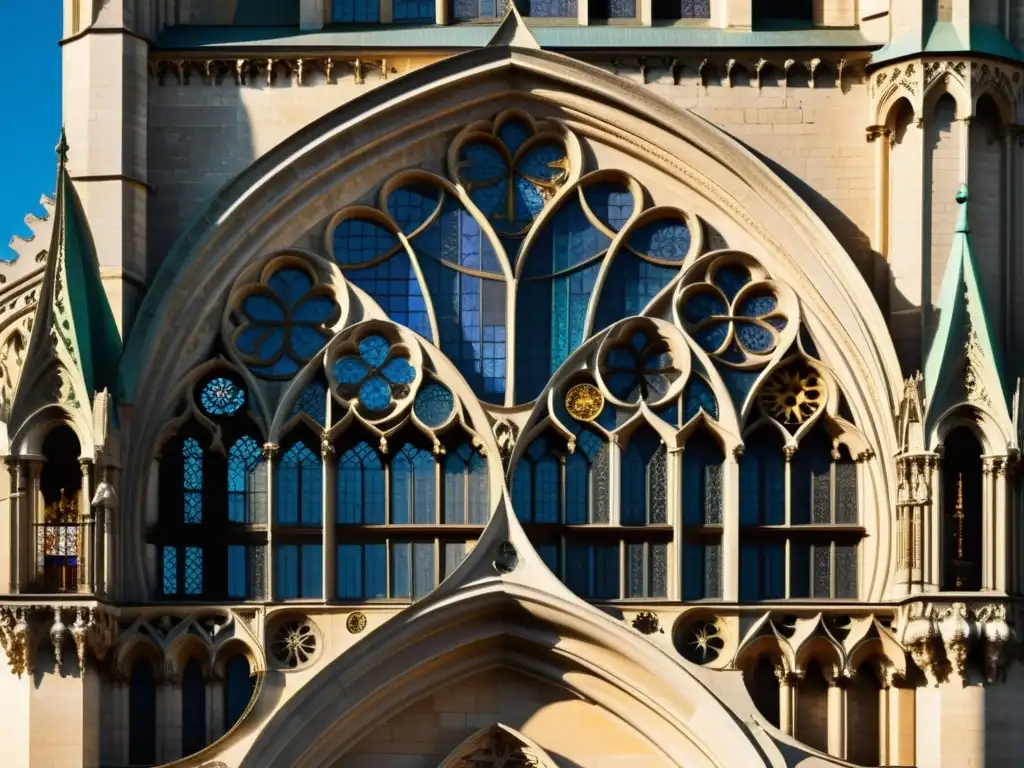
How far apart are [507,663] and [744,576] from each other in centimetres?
253

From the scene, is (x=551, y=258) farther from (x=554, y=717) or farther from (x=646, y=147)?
(x=554, y=717)

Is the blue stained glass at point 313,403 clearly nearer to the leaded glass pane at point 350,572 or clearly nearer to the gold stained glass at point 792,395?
the leaded glass pane at point 350,572

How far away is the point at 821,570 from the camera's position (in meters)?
31.8

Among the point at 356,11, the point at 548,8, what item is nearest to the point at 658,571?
the point at 548,8

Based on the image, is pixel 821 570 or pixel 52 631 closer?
pixel 52 631

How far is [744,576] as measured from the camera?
31797 mm

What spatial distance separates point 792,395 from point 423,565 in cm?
410

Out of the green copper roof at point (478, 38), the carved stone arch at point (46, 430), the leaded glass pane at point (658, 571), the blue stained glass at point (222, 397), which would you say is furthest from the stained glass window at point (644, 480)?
the carved stone arch at point (46, 430)

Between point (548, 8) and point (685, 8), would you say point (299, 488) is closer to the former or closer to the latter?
point (548, 8)

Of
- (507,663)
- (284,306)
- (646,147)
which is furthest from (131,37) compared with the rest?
(507,663)

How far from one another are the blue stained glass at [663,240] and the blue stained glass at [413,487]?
3058 millimetres

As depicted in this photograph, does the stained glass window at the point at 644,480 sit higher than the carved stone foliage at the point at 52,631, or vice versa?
the stained glass window at the point at 644,480

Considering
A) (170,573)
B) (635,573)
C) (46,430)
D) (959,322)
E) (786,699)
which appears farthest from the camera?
(635,573)

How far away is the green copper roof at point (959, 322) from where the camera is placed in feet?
102
